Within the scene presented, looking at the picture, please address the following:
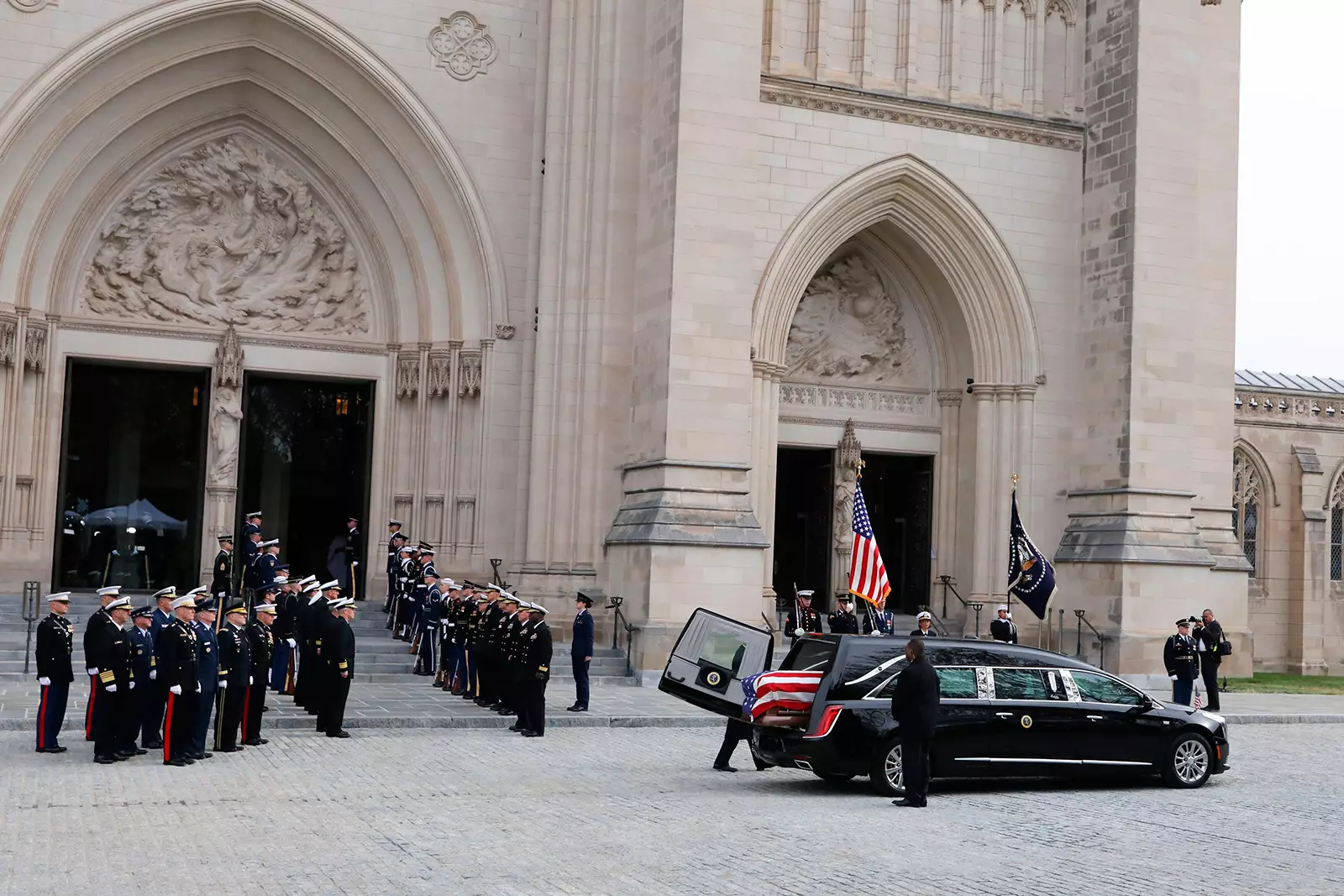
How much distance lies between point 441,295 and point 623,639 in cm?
656

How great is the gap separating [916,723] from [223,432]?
1507 centimetres

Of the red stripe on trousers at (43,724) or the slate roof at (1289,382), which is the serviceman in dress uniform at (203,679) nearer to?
the red stripe on trousers at (43,724)

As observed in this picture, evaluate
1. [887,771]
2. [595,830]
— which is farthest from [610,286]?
[595,830]

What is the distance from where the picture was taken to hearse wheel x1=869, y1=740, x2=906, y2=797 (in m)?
11.7

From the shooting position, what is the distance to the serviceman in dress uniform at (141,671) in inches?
507

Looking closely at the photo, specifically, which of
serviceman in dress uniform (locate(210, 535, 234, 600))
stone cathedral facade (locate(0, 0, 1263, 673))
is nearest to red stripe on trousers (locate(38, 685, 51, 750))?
serviceman in dress uniform (locate(210, 535, 234, 600))

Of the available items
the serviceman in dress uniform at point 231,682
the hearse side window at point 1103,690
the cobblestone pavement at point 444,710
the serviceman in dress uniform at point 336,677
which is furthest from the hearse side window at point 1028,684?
the serviceman in dress uniform at point 231,682

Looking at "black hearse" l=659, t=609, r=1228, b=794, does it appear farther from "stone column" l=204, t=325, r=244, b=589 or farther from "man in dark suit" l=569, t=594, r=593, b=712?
"stone column" l=204, t=325, r=244, b=589

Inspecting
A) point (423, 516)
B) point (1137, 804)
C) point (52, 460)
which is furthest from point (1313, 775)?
point (52, 460)

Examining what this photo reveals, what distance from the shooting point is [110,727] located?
41.4ft

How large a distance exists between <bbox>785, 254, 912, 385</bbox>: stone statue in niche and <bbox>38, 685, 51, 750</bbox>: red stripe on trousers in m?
14.5

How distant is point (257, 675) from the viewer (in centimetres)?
1401

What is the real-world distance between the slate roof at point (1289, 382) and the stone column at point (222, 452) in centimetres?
2131

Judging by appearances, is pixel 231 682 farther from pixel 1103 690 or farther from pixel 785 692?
pixel 1103 690
